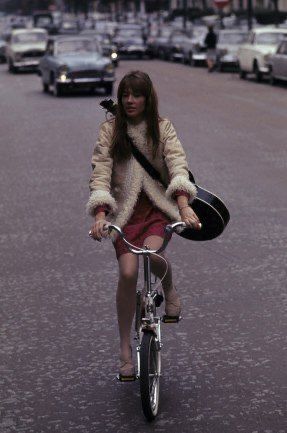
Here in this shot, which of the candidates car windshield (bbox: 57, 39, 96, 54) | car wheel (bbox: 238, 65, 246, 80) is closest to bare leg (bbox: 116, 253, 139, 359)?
car windshield (bbox: 57, 39, 96, 54)

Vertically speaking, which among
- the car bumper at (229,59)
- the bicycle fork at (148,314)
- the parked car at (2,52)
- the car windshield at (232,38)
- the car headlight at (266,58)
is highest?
the bicycle fork at (148,314)

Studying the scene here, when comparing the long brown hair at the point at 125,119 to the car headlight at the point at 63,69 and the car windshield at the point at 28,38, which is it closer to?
the car headlight at the point at 63,69

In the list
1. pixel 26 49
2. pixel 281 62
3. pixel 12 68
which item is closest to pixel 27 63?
pixel 26 49

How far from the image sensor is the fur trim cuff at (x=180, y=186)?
210 inches

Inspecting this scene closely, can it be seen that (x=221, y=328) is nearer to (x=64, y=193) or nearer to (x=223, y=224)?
(x=223, y=224)

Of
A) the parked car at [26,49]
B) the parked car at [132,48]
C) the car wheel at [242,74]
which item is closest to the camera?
the car wheel at [242,74]

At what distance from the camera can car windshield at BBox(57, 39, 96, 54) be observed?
33.1 meters

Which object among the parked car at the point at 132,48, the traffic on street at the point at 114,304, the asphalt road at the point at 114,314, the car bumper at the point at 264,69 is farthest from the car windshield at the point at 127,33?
the asphalt road at the point at 114,314

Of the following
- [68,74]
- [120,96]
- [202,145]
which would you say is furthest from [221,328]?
[68,74]

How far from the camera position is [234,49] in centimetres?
4450

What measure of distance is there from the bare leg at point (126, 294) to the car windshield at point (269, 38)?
34.0m

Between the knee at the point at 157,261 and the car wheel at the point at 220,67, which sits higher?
the knee at the point at 157,261

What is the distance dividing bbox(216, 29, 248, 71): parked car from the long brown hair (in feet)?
124

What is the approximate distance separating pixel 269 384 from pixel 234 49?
39458 mm
